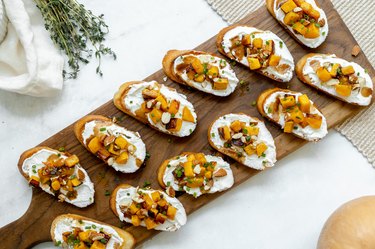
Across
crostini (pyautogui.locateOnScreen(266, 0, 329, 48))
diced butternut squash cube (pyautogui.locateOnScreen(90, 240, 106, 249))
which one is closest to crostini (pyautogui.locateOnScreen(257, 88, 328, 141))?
crostini (pyautogui.locateOnScreen(266, 0, 329, 48))

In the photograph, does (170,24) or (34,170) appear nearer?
(34,170)

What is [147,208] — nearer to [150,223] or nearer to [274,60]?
[150,223]

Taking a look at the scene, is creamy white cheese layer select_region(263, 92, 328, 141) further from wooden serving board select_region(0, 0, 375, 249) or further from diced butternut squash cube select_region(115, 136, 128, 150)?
diced butternut squash cube select_region(115, 136, 128, 150)

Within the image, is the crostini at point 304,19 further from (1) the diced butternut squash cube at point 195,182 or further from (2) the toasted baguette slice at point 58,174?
(2) the toasted baguette slice at point 58,174

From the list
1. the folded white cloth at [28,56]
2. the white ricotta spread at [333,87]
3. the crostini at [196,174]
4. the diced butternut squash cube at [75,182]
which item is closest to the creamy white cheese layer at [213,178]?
the crostini at [196,174]

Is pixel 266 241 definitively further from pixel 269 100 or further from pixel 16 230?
pixel 16 230

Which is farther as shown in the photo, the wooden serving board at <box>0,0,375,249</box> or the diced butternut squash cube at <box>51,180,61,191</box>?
the wooden serving board at <box>0,0,375,249</box>

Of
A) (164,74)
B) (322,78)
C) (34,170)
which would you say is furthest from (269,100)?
(34,170)
